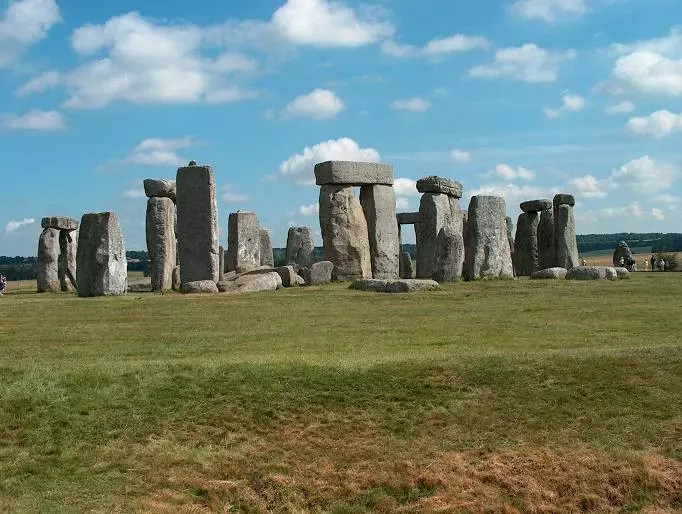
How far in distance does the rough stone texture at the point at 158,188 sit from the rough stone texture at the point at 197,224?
8.42 ft

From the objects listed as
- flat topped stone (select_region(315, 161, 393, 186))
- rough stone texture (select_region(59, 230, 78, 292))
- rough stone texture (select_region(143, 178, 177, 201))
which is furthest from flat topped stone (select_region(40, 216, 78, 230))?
flat topped stone (select_region(315, 161, 393, 186))

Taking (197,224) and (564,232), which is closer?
(197,224)

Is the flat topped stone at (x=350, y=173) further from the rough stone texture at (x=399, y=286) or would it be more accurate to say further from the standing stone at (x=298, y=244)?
the standing stone at (x=298, y=244)

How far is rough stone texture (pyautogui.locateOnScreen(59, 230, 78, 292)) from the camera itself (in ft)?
95.5

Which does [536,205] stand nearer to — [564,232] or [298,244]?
[564,232]

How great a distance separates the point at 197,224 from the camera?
22719mm

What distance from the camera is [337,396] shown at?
10242mm

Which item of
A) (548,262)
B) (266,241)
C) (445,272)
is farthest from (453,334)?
(266,241)

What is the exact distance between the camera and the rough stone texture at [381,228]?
25.8 metres

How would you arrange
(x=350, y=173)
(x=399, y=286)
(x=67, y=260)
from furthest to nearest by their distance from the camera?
(x=67, y=260) → (x=350, y=173) → (x=399, y=286)

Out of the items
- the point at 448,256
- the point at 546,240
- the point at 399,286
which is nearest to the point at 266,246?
the point at 546,240

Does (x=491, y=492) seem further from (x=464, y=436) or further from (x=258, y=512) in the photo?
(x=258, y=512)

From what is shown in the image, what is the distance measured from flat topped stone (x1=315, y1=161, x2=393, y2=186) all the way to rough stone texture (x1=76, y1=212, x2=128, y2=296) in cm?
664

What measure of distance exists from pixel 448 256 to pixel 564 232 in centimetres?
844
